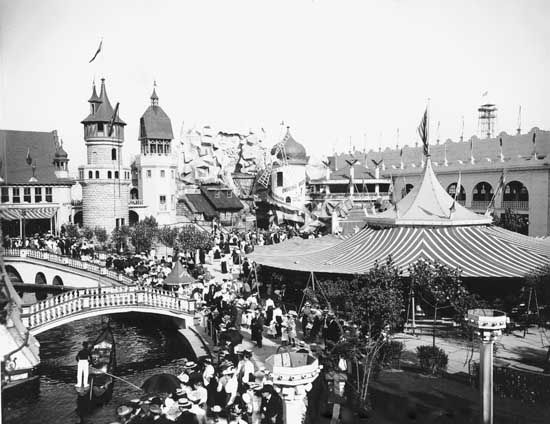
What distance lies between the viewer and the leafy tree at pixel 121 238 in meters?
34.2

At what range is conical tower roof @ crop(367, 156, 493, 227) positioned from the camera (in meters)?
20.9

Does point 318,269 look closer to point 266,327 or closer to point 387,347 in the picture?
point 266,327

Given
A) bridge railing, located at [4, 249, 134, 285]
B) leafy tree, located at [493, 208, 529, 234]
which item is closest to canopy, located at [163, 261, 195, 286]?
bridge railing, located at [4, 249, 134, 285]

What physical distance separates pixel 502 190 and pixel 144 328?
29.3m

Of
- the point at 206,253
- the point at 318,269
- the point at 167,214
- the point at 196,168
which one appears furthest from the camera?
the point at 196,168

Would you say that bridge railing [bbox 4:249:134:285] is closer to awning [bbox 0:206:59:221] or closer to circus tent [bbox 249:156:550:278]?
circus tent [bbox 249:156:550:278]

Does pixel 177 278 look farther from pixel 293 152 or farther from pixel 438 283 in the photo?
pixel 293 152

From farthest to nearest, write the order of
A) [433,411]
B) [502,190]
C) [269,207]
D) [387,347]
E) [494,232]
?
1. [269,207]
2. [502,190]
3. [494,232]
4. [387,347]
5. [433,411]

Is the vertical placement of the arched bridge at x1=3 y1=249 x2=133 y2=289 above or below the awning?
below

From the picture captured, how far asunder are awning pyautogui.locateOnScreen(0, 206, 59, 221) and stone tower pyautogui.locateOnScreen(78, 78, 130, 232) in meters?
2.44

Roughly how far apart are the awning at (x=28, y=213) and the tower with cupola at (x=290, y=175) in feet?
65.6

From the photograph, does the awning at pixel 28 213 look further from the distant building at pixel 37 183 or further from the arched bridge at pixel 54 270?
the arched bridge at pixel 54 270

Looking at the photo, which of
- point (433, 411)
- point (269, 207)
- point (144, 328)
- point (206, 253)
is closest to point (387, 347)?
point (433, 411)

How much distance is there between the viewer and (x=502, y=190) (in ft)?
132
